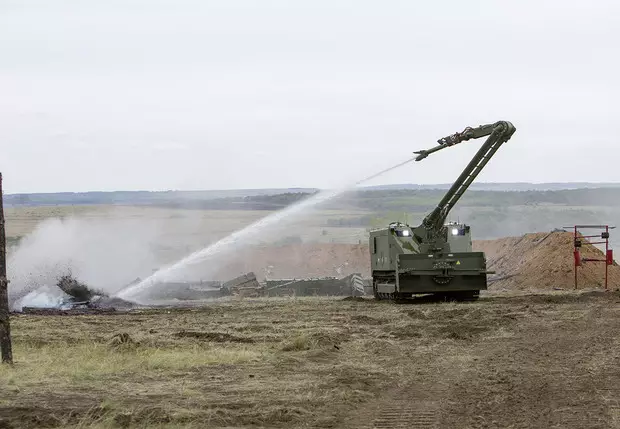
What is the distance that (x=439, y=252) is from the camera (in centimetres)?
3459

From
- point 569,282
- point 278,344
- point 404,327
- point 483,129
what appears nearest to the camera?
point 278,344

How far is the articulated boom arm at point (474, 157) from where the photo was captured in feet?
116

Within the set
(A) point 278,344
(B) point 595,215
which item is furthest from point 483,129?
(B) point 595,215

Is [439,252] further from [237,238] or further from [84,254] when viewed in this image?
[84,254]

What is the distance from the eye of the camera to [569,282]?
44.7 metres

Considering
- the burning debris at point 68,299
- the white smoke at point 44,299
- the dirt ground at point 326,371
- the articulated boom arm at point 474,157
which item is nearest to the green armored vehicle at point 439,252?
the articulated boom arm at point 474,157

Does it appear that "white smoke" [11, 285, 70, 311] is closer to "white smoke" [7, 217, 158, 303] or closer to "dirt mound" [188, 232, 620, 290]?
"white smoke" [7, 217, 158, 303]

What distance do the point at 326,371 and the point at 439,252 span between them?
1734 cm

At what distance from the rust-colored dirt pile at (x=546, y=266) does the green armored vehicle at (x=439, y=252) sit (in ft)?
33.7

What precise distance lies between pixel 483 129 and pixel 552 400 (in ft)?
73.0

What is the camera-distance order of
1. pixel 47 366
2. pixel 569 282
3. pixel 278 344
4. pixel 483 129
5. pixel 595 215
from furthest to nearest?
pixel 595 215
pixel 569 282
pixel 483 129
pixel 278 344
pixel 47 366

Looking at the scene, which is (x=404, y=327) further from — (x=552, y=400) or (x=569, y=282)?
(x=569, y=282)

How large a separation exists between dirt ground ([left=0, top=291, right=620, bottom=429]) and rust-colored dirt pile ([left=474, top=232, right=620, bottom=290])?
15.0 m

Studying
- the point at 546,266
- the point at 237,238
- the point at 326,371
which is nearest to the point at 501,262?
the point at 546,266
